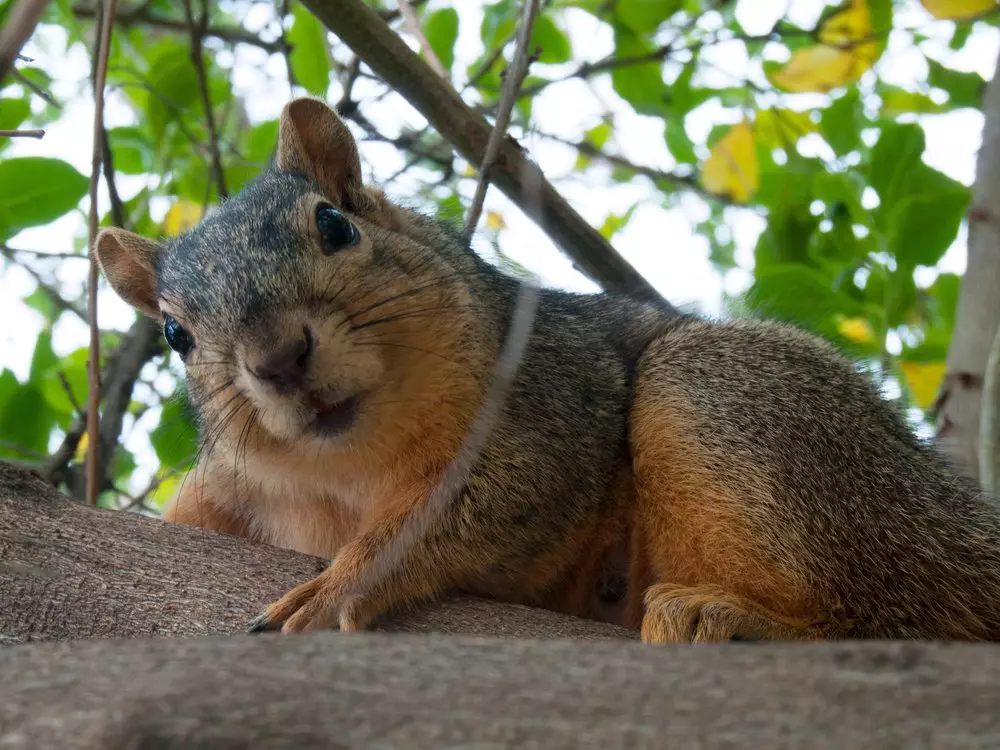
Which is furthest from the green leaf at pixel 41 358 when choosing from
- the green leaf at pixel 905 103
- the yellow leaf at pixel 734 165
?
the green leaf at pixel 905 103

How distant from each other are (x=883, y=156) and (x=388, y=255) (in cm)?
190

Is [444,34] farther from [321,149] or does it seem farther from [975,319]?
[975,319]

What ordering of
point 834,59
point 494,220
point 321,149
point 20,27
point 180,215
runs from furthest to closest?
point 494,220 < point 180,215 < point 834,59 < point 321,149 < point 20,27

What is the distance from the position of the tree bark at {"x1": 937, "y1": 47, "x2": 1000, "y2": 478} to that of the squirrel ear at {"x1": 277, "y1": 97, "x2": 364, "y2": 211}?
2.06 metres

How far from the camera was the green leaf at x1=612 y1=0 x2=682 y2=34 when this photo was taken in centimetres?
367

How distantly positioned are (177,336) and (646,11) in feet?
7.28

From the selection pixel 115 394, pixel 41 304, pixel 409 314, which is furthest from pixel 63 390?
pixel 409 314

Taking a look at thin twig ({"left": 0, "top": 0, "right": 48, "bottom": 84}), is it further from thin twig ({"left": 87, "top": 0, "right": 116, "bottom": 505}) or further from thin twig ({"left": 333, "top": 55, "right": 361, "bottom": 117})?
thin twig ({"left": 333, "top": 55, "right": 361, "bottom": 117})

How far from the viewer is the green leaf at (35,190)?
2793mm

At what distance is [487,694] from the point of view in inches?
40.5

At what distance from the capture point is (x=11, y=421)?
122 inches

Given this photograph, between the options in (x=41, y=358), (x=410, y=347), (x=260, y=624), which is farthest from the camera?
(x=41, y=358)

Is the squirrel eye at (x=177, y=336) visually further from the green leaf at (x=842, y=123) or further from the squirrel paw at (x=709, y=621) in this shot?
the green leaf at (x=842, y=123)

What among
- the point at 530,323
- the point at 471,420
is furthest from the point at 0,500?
the point at 530,323
